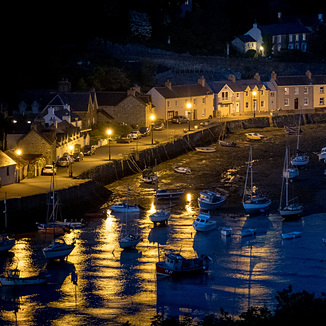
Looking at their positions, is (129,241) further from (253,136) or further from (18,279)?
(253,136)

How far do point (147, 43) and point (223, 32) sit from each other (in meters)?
11.9

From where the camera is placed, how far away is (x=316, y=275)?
32906 millimetres

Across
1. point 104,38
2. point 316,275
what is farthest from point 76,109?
point 316,275

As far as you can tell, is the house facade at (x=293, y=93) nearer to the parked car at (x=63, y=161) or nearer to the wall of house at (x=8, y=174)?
the parked car at (x=63, y=161)

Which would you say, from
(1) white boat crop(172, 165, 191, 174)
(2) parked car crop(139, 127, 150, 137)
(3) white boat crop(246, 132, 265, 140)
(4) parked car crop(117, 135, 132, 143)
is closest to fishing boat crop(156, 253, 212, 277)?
(1) white boat crop(172, 165, 191, 174)

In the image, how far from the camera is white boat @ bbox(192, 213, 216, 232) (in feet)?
131

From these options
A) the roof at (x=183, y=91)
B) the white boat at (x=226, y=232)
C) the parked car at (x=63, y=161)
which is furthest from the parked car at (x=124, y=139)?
the white boat at (x=226, y=232)

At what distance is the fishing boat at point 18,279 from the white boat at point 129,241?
196 inches

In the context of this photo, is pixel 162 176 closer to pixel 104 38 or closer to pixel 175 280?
pixel 175 280

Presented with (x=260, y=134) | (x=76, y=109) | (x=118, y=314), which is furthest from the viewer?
(x=260, y=134)

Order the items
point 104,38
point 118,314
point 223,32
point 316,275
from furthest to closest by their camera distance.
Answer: point 223,32
point 104,38
point 316,275
point 118,314

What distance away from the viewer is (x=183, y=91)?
257 feet

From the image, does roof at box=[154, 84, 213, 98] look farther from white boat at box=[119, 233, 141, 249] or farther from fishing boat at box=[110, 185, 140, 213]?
white boat at box=[119, 233, 141, 249]

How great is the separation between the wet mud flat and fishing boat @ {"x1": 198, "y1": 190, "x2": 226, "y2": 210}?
0.42 meters
